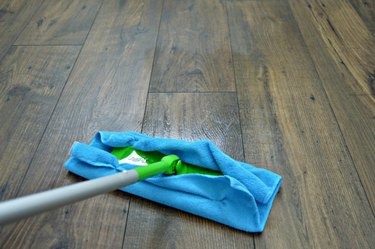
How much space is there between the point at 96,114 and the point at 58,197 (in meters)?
0.50

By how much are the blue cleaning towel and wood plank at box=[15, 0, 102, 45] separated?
582 millimetres

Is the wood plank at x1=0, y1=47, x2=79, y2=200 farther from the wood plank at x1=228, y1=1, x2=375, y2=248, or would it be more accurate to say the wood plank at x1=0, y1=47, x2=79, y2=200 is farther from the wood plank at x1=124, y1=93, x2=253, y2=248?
the wood plank at x1=228, y1=1, x2=375, y2=248

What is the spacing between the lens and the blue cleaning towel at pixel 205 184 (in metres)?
0.71

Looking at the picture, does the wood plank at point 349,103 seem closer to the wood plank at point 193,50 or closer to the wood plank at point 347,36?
the wood plank at point 347,36

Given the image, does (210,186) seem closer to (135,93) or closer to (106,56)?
(135,93)

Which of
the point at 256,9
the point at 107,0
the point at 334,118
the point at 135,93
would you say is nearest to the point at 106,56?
the point at 135,93

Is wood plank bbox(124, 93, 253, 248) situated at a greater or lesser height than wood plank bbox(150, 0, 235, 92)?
lesser

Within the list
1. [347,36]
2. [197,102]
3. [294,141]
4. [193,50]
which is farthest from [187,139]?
[347,36]

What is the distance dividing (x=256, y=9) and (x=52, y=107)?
81cm

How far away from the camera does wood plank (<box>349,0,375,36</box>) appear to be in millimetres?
1270

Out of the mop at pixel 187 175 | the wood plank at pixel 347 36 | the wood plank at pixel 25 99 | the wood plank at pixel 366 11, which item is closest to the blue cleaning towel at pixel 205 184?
the mop at pixel 187 175

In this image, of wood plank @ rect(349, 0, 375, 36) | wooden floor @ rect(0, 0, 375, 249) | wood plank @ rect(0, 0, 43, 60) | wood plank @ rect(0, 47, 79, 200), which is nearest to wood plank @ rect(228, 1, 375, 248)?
wooden floor @ rect(0, 0, 375, 249)

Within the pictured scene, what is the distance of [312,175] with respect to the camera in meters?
0.81

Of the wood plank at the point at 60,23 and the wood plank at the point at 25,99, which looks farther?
the wood plank at the point at 60,23
